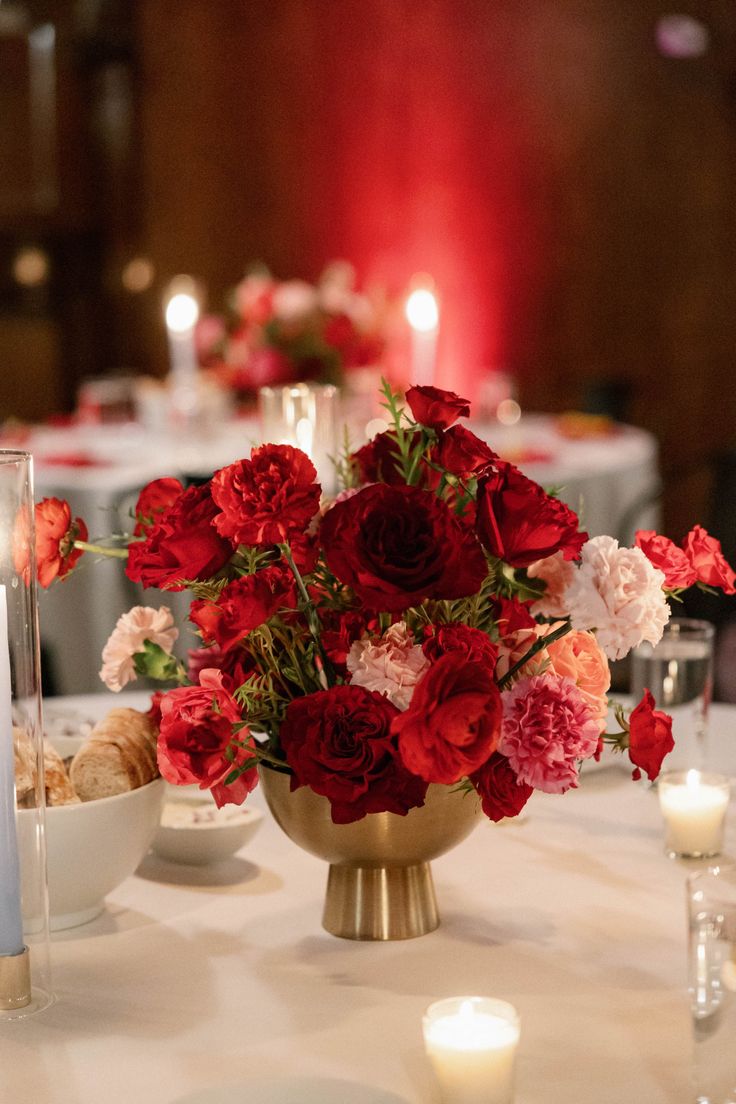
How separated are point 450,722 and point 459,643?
0.21 ft

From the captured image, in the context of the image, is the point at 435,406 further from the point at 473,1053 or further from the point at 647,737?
the point at 473,1053

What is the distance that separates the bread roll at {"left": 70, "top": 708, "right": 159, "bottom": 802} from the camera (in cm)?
110

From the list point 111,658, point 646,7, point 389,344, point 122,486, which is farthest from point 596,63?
point 111,658

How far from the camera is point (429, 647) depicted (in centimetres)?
93

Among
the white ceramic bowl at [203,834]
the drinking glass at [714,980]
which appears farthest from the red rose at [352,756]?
the white ceramic bowl at [203,834]

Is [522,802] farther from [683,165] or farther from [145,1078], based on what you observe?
[683,165]

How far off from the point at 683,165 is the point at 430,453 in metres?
4.65

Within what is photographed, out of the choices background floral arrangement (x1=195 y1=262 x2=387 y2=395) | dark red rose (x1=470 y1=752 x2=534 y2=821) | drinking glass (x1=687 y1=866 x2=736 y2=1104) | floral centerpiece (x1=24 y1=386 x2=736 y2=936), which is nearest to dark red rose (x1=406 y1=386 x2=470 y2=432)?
floral centerpiece (x1=24 y1=386 x2=736 y2=936)

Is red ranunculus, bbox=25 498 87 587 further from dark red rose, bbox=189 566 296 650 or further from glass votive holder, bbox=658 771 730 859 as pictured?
glass votive holder, bbox=658 771 730 859

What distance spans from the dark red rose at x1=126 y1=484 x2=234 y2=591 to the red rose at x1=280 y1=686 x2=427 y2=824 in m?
0.12

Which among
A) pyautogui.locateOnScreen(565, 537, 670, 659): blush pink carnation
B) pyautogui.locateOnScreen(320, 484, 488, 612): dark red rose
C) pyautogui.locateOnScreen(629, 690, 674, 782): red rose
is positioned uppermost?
pyautogui.locateOnScreen(320, 484, 488, 612): dark red rose

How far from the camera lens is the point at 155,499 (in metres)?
1.12

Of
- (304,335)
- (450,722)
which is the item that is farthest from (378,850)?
(304,335)

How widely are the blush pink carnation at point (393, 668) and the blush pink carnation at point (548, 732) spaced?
0.07 meters
